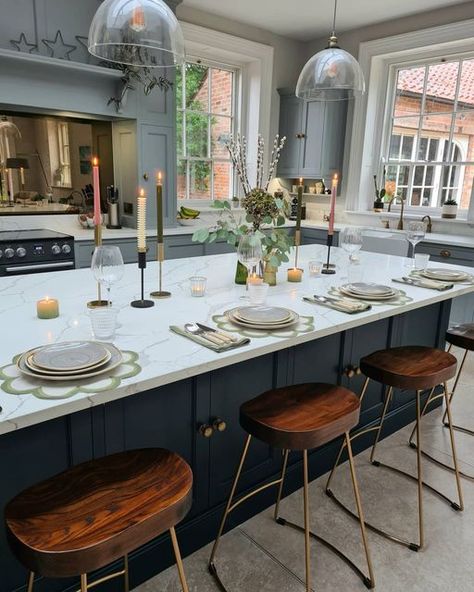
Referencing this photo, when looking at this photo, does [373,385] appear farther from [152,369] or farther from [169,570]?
[152,369]

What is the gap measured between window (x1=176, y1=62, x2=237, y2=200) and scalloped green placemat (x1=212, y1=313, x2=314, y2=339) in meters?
3.69

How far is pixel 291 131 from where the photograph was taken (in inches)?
209

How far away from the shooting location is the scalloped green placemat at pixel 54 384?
1.12 meters

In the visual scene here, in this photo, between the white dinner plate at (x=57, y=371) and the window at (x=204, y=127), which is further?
the window at (x=204, y=127)

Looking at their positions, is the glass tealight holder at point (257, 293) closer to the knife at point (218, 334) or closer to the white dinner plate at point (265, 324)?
the white dinner plate at point (265, 324)

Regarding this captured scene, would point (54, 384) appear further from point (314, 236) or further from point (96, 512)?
point (314, 236)

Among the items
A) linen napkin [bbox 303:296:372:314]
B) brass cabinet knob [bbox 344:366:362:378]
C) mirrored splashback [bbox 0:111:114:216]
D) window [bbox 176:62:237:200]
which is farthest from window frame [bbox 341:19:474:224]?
linen napkin [bbox 303:296:372:314]

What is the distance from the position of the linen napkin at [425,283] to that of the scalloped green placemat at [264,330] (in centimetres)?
86

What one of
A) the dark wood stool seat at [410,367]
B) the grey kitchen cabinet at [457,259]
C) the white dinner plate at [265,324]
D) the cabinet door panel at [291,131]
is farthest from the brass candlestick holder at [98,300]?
the cabinet door panel at [291,131]

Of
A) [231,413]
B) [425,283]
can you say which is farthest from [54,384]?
[425,283]

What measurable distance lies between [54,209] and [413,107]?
370 centimetres

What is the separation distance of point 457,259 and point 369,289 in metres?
2.32

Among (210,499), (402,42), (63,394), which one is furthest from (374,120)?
(63,394)

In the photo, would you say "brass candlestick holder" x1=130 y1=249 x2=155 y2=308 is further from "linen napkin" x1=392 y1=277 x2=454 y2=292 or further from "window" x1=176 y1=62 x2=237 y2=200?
"window" x1=176 y1=62 x2=237 y2=200
